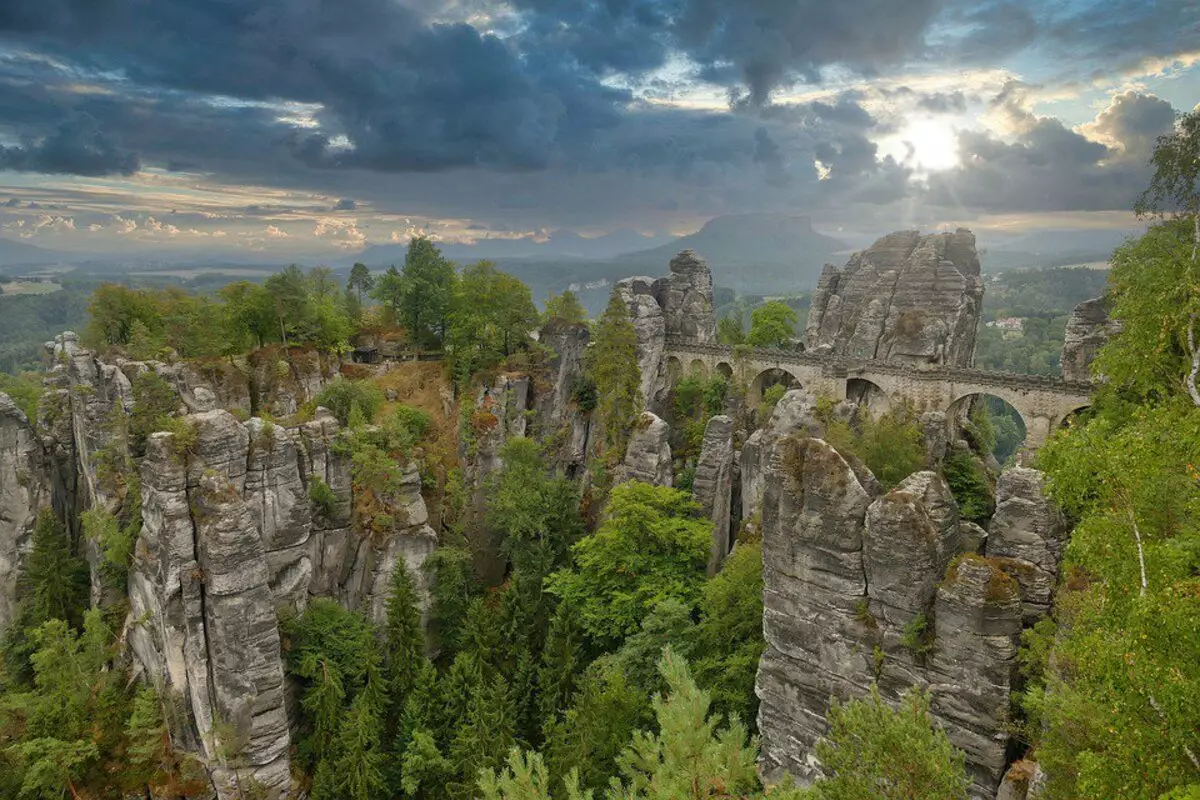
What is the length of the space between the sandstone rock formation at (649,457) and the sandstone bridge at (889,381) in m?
12.9

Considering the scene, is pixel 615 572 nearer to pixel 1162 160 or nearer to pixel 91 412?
pixel 1162 160

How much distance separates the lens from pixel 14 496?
42.1 m

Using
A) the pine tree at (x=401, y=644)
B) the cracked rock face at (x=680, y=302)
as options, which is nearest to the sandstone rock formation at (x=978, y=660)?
the pine tree at (x=401, y=644)

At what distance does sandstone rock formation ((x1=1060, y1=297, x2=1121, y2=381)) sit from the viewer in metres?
38.1

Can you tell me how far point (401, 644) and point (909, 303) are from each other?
3969 centimetres

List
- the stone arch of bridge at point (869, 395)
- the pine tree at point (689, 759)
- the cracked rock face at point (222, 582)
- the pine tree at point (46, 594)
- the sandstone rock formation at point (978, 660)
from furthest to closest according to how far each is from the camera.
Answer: the stone arch of bridge at point (869, 395) → the pine tree at point (46, 594) → the cracked rock face at point (222, 582) → the sandstone rock formation at point (978, 660) → the pine tree at point (689, 759)

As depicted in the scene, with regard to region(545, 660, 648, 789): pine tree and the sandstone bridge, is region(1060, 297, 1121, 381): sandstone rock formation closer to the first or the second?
the sandstone bridge

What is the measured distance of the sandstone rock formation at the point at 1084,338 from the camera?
38.1m

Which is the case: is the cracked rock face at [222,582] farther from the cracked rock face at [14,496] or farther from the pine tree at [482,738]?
the cracked rock face at [14,496]

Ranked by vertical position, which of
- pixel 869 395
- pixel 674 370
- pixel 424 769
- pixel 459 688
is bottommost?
pixel 424 769

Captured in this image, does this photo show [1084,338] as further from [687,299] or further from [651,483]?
[687,299]

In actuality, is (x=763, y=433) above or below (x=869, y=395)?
below

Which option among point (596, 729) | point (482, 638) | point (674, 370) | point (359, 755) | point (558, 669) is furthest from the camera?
point (674, 370)

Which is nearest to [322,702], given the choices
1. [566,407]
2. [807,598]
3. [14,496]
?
[807,598]
